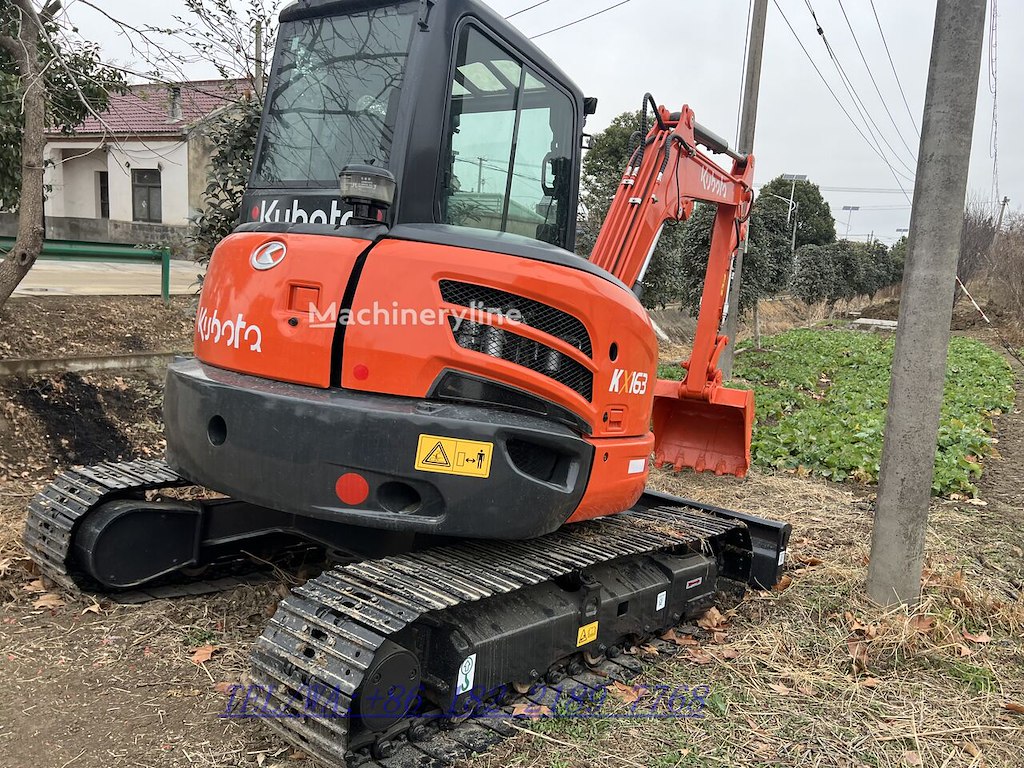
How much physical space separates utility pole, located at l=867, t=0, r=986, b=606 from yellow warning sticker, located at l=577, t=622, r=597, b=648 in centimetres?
182

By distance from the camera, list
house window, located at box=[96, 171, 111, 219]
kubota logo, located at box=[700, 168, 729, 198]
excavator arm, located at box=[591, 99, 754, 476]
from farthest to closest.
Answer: house window, located at box=[96, 171, 111, 219] → kubota logo, located at box=[700, 168, 729, 198] → excavator arm, located at box=[591, 99, 754, 476]

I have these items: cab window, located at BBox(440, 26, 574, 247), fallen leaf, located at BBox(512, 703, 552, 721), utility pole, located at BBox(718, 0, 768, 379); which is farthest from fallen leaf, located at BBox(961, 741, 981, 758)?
utility pole, located at BBox(718, 0, 768, 379)

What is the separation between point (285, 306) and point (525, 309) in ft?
3.27

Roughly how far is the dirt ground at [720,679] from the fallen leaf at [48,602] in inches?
0.4

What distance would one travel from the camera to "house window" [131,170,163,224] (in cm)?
2667

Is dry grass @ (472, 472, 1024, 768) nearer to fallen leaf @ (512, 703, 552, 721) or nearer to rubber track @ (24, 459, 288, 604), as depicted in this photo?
fallen leaf @ (512, 703, 552, 721)

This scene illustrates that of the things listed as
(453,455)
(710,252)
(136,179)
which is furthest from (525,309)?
(136,179)

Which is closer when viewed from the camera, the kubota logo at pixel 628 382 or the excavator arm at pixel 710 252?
the kubota logo at pixel 628 382

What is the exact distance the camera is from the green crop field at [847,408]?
848 cm

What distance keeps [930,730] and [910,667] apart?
0.60 meters

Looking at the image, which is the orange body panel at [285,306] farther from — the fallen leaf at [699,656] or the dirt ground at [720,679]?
the fallen leaf at [699,656]

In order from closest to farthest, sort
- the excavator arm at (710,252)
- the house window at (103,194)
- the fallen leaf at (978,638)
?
1. the fallen leaf at (978,638)
2. the excavator arm at (710,252)
3. the house window at (103,194)

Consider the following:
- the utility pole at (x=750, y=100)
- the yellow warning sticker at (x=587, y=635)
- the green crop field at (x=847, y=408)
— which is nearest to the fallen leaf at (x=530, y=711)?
the yellow warning sticker at (x=587, y=635)

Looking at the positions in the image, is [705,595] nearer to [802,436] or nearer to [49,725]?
[49,725]
